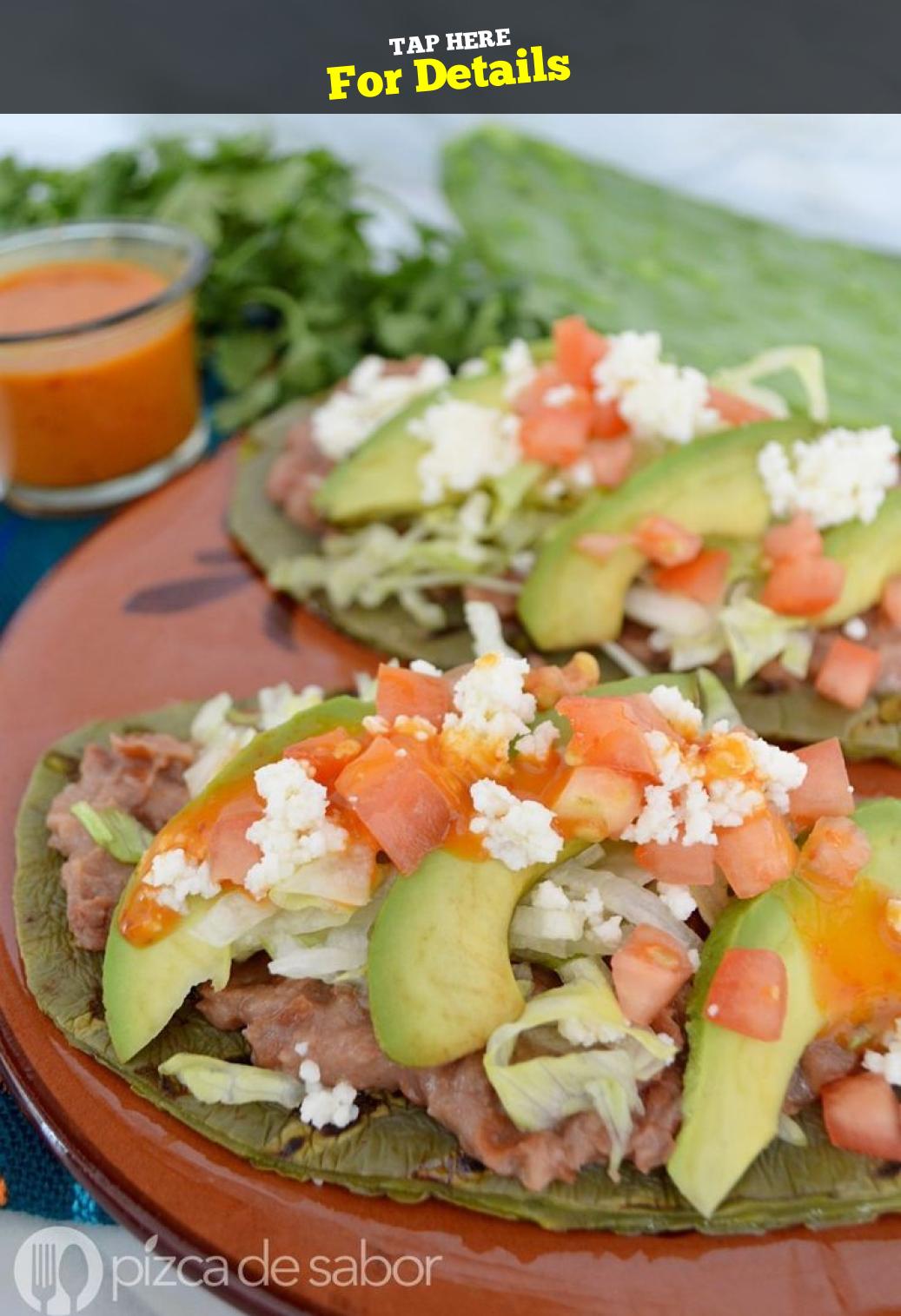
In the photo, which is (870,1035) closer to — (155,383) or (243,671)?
(243,671)

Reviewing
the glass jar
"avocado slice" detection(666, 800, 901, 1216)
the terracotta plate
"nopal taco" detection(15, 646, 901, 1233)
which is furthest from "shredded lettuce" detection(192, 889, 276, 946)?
the glass jar

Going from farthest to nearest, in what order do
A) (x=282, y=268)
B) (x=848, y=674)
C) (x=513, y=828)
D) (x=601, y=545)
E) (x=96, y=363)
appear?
(x=282, y=268) < (x=96, y=363) < (x=601, y=545) < (x=848, y=674) < (x=513, y=828)

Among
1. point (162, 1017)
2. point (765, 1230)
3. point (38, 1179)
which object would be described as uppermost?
point (162, 1017)

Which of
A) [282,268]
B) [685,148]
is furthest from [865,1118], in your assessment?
[685,148]

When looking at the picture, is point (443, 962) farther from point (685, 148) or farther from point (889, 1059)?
point (685, 148)
